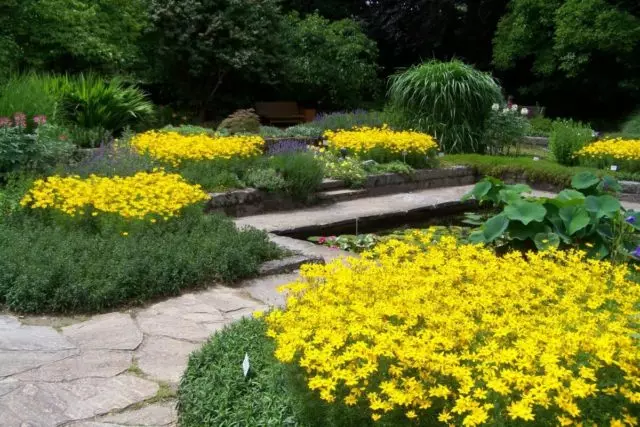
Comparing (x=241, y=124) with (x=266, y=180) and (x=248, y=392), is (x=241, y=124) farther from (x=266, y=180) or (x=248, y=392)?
(x=248, y=392)

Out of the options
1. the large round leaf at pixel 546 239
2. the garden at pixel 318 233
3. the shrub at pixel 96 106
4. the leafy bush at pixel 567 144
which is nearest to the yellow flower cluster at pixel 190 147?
the garden at pixel 318 233

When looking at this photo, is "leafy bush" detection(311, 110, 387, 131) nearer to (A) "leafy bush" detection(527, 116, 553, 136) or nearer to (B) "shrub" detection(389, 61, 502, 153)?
(B) "shrub" detection(389, 61, 502, 153)

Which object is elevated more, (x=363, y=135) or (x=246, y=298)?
(x=363, y=135)

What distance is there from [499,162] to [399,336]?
8.32m

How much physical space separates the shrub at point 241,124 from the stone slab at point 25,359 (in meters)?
7.25

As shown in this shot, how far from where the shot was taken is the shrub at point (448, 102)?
11.0 m

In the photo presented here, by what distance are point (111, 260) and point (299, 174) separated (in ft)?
12.0

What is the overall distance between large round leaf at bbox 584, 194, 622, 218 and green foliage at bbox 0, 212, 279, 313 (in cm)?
238

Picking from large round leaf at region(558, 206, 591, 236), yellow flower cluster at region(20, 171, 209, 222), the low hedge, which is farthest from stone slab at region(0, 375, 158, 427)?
large round leaf at region(558, 206, 591, 236)

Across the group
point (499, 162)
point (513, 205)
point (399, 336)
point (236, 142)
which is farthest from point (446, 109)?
point (399, 336)

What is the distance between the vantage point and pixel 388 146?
31.3 ft

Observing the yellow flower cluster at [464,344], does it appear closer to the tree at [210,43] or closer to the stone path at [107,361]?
the stone path at [107,361]

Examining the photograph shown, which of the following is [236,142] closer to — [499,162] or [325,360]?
[499,162]

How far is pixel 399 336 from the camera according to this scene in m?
2.25
